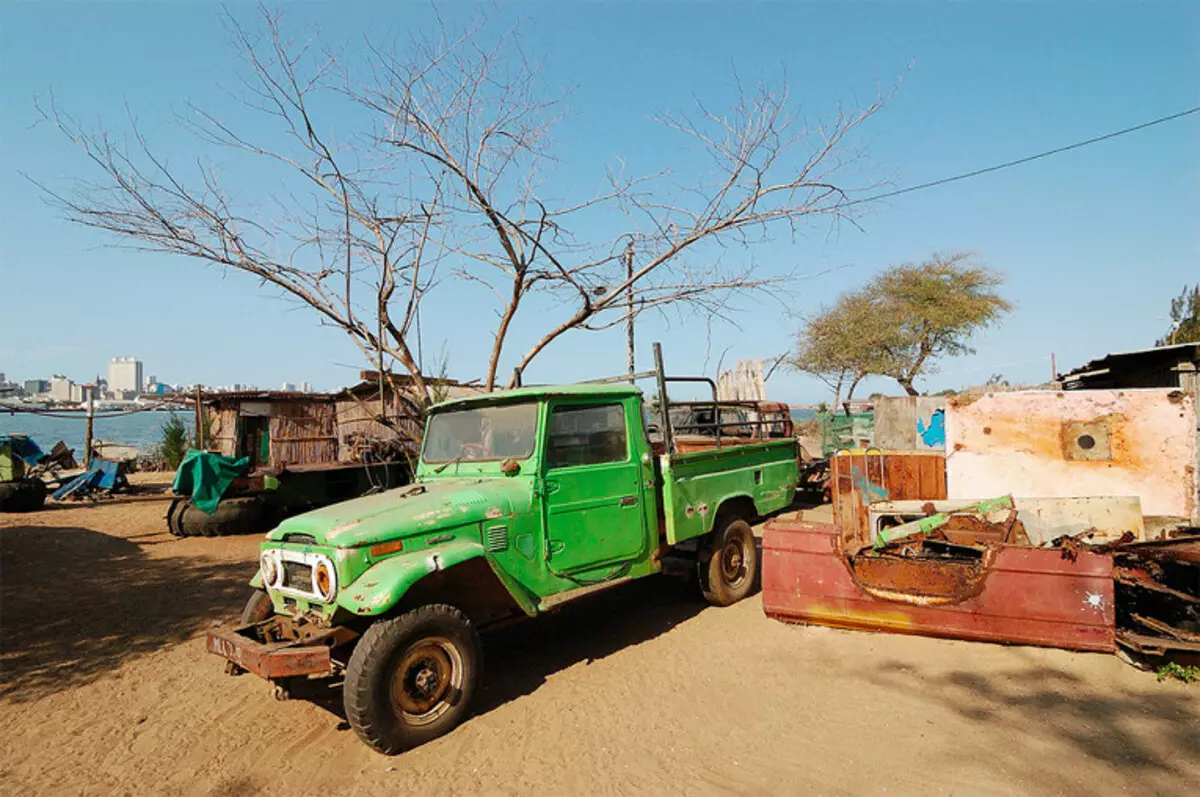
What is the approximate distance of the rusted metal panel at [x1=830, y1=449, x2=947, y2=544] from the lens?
7516 millimetres

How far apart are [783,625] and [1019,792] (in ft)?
7.98

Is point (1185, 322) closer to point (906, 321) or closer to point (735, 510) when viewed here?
point (906, 321)

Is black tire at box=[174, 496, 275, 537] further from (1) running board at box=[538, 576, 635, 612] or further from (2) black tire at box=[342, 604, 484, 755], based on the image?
(2) black tire at box=[342, 604, 484, 755]

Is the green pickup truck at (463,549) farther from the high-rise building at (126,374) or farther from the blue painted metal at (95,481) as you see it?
the high-rise building at (126,374)

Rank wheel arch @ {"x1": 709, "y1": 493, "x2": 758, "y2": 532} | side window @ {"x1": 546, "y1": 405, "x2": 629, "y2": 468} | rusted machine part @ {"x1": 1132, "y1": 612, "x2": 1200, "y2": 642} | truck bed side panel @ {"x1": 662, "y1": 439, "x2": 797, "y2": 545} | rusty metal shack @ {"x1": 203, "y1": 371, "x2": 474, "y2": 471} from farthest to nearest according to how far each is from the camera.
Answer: rusty metal shack @ {"x1": 203, "y1": 371, "x2": 474, "y2": 471}
wheel arch @ {"x1": 709, "y1": 493, "x2": 758, "y2": 532}
truck bed side panel @ {"x1": 662, "y1": 439, "x2": 797, "y2": 545}
side window @ {"x1": 546, "y1": 405, "x2": 629, "y2": 468}
rusted machine part @ {"x1": 1132, "y1": 612, "x2": 1200, "y2": 642}

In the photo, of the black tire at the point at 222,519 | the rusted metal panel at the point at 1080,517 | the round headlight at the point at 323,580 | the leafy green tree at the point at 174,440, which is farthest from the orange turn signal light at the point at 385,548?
the leafy green tree at the point at 174,440

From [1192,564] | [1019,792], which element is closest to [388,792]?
[1019,792]

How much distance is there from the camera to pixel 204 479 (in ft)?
33.1

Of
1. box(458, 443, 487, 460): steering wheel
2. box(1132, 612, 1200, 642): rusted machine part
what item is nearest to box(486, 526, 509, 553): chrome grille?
box(458, 443, 487, 460): steering wheel

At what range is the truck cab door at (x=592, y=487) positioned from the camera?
15.0 feet

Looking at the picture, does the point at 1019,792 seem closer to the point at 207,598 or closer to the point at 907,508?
the point at 907,508

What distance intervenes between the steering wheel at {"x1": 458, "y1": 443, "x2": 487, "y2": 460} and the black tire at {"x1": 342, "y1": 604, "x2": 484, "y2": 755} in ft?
4.27

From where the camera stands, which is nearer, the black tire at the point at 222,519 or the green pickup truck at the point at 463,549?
the green pickup truck at the point at 463,549

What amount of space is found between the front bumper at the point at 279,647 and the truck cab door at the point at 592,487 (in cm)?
148
